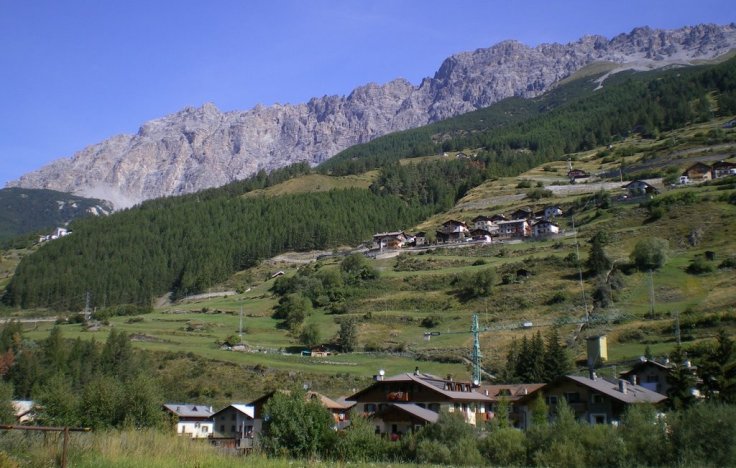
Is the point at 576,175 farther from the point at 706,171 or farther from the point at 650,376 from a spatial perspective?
the point at 650,376

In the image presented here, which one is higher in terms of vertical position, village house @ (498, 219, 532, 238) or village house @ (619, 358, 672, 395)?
village house @ (498, 219, 532, 238)

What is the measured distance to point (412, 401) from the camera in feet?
160

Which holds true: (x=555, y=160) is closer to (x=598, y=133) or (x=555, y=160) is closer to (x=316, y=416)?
(x=598, y=133)

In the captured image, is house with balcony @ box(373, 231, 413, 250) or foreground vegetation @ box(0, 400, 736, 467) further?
house with balcony @ box(373, 231, 413, 250)

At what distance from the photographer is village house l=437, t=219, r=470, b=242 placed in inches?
4942

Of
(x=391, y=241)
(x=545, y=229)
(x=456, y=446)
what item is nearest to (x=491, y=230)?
(x=545, y=229)

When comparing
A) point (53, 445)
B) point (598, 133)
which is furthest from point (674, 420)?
point (598, 133)

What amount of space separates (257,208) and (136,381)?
438 feet

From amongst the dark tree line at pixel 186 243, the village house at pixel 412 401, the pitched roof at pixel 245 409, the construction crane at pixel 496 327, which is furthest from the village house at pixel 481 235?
the pitched roof at pixel 245 409

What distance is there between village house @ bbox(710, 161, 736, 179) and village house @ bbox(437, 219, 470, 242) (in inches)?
1756

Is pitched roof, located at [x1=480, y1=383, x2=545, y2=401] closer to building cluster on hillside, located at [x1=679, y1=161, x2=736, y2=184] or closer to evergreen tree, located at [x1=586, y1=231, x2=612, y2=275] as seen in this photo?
evergreen tree, located at [x1=586, y1=231, x2=612, y2=275]

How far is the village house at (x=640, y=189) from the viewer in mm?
116750

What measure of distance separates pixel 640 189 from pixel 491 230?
2625 cm

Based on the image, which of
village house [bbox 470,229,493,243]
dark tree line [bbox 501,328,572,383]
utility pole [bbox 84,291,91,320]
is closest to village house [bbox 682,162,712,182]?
village house [bbox 470,229,493,243]
